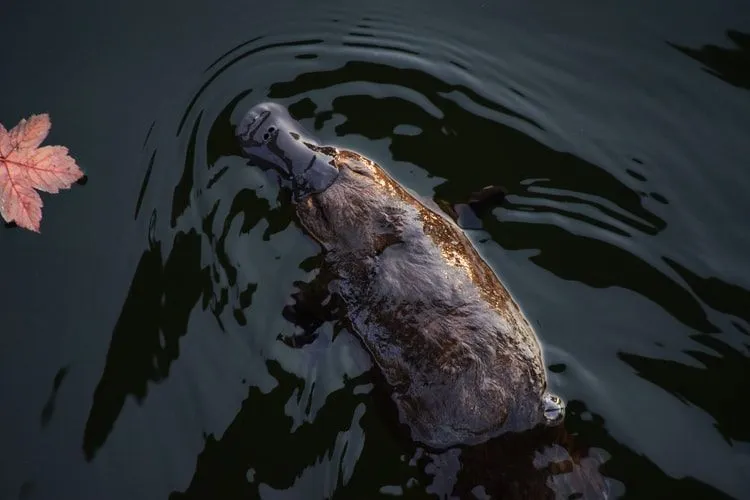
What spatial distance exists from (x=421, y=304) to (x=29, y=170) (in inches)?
106

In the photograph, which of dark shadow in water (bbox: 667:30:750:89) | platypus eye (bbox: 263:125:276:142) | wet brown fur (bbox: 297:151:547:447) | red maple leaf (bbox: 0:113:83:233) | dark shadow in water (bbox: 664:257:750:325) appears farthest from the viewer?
dark shadow in water (bbox: 667:30:750:89)

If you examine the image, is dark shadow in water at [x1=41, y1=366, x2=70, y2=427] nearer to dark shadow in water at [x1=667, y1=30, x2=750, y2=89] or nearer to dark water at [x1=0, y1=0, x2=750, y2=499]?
dark water at [x1=0, y1=0, x2=750, y2=499]

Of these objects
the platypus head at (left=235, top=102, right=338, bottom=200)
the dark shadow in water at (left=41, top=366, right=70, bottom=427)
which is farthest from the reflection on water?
the dark shadow in water at (left=41, top=366, right=70, bottom=427)

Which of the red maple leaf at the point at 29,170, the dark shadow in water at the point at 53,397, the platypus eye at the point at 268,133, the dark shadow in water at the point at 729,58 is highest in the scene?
the dark shadow in water at the point at 729,58

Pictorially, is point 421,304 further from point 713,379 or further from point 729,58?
point 729,58

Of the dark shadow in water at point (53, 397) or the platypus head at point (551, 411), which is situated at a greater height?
the platypus head at point (551, 411)

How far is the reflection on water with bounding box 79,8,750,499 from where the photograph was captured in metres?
3.85

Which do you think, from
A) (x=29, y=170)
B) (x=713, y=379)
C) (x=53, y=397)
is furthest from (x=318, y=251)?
(x=713, y=379)

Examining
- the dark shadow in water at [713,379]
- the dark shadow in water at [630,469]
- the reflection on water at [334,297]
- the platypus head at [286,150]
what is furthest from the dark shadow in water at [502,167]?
the dark shadow in water at [630,469]

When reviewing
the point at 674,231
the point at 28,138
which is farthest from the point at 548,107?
the point at 28,138

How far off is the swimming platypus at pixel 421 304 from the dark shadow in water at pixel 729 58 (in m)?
2.29

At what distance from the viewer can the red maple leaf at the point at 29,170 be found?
4359 millimetres

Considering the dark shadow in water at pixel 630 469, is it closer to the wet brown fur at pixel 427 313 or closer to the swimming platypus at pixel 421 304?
the swimming platypus at pixel 421 304

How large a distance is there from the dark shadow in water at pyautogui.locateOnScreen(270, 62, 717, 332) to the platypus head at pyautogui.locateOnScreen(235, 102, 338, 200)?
23 centimetres
